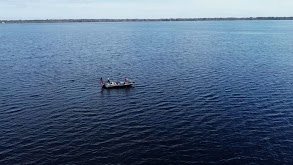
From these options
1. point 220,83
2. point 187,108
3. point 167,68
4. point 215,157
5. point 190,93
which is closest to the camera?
point 215,157

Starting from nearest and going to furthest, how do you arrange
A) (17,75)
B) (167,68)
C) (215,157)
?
(215,157), (17,75), (167,68)

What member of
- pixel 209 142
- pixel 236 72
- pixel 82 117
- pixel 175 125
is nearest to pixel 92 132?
pixel 82 117

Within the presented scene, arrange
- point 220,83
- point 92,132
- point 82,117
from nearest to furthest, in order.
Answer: point 92,132 < point 82,117 < point 220,83

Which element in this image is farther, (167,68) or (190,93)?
(167,68)

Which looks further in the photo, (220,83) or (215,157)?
(220,83)

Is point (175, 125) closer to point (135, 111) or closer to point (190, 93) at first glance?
point (135, 111)

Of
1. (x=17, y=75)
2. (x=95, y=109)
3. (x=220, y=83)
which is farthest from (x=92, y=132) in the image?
(x=17, y=75)

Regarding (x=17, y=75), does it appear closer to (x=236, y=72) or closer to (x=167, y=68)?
(x=167, y=68)

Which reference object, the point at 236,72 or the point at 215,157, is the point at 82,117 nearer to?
the point at 215,157

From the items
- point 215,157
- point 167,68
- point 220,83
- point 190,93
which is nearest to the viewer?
point 215,157
